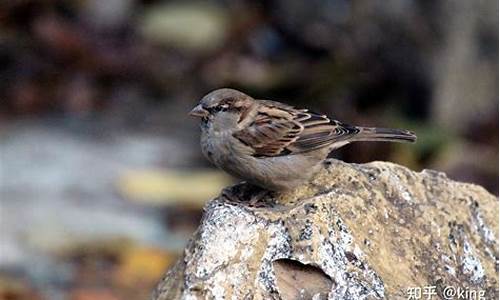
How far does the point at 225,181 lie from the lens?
29.8 ft

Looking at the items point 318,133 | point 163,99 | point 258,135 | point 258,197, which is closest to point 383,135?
point 318,133

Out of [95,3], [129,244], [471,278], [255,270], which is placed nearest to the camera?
[255,270]

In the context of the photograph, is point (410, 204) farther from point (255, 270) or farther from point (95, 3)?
point (95, 3)

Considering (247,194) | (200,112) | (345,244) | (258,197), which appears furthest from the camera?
(200,112)

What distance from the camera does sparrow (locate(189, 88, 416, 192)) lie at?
17.1 feet

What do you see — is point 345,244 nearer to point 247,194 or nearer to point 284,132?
point 247,194

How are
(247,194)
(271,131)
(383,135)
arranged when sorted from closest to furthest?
(247,194), (271,131), (383,135)

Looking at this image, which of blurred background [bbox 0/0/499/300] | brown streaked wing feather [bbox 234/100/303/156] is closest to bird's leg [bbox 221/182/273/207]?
brown streaked wing feather [bbox 234/100/303/156]

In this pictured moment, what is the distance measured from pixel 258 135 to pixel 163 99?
5.86m

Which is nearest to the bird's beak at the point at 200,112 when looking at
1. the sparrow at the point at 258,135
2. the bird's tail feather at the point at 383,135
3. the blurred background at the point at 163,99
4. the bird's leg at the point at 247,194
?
the sparrow at the point at 258,135


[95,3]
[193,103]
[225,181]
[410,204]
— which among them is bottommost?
[410,204]

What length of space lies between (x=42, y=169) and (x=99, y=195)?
0.60 meters

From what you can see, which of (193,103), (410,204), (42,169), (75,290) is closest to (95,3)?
(193,103)

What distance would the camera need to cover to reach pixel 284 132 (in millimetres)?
5398
